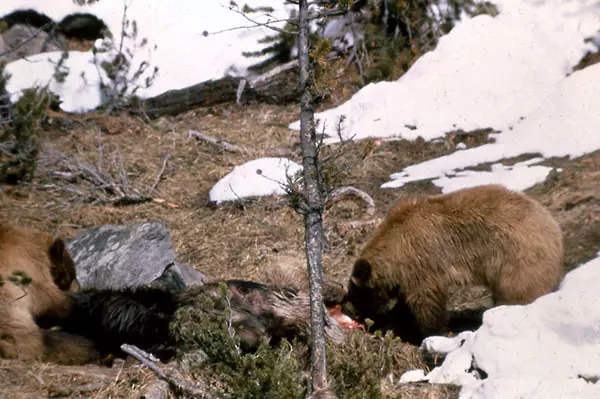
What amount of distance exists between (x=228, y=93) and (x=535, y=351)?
9.82 m

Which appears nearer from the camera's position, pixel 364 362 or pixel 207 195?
pixel 364 362

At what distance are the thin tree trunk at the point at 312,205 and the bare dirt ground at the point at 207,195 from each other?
1.29 m

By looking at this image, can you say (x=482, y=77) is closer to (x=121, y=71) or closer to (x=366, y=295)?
(x=366, y=295)

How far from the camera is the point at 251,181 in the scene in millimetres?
10320

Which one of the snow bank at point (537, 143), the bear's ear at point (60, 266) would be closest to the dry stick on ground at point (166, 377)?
the bear's ear at point (60, 266)

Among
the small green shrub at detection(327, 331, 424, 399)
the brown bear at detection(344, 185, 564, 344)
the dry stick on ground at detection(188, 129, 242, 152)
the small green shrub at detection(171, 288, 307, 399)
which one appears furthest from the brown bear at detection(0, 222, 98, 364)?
the dry stick on ground at detection(188, 129, 242, 152)

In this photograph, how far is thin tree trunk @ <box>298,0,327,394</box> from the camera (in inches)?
174

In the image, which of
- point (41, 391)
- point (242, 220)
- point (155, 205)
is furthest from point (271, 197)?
point (41, 391)

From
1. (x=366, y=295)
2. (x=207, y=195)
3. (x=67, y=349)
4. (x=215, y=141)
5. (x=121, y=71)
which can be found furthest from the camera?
(x=121, y=71)

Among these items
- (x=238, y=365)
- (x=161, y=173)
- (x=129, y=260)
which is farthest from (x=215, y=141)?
(x=238, y=365)

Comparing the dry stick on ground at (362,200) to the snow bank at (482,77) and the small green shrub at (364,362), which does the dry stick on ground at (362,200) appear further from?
the small green shrub at (364,362)

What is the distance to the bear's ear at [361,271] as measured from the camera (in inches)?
263

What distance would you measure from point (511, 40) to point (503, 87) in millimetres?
1338

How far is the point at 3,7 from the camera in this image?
14148 millimetres
